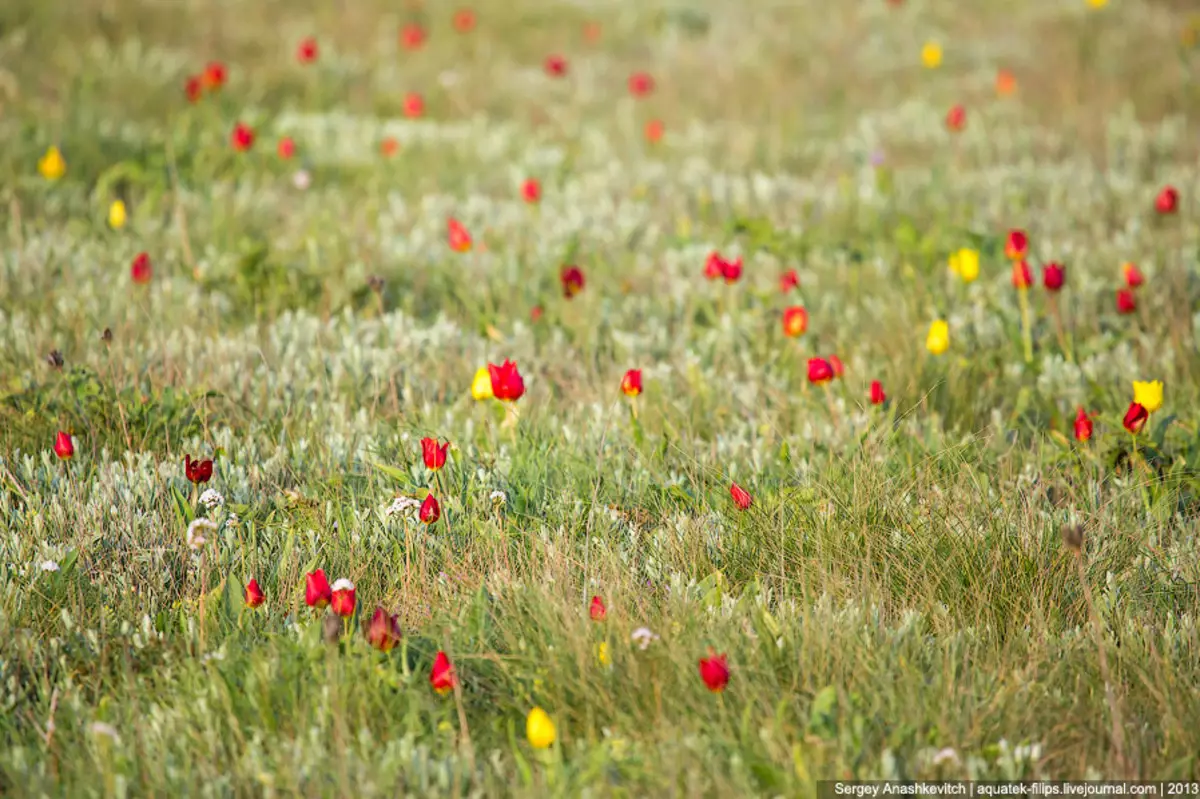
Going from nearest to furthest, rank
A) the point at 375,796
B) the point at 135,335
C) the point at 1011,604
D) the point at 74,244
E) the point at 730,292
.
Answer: the point at 375,796 < the point at 1011,604 < the point at 135,335 < the point at 730,292 < the point at 74,244

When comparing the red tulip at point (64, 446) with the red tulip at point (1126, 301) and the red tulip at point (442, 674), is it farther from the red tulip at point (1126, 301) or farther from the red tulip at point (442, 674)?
the red tulip at point (1126, 301)

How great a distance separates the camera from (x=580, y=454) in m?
3.30

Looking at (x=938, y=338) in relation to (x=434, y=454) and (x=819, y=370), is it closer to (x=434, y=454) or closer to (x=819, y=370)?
(x=819, y=370)

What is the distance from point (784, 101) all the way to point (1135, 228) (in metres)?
3.72

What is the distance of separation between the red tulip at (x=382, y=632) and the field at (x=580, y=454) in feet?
0.22

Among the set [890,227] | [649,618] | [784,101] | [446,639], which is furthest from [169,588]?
[784,101]

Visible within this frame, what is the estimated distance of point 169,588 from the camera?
2.73 metres

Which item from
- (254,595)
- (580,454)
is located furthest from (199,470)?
(580,454)

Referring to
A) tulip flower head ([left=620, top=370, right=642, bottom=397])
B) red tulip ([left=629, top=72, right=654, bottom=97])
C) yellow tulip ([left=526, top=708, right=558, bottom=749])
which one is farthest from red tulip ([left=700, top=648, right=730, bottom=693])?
red tulip ([left=629, top=72, right=654, bottom=97])

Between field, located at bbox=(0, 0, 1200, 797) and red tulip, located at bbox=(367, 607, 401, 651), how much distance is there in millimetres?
67

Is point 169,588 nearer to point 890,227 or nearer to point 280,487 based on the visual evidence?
point 280,487

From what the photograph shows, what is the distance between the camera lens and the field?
2.18 m

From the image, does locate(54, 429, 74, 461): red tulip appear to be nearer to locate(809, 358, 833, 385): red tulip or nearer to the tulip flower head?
the tulip flower head

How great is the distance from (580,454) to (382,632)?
1142 millimetres
